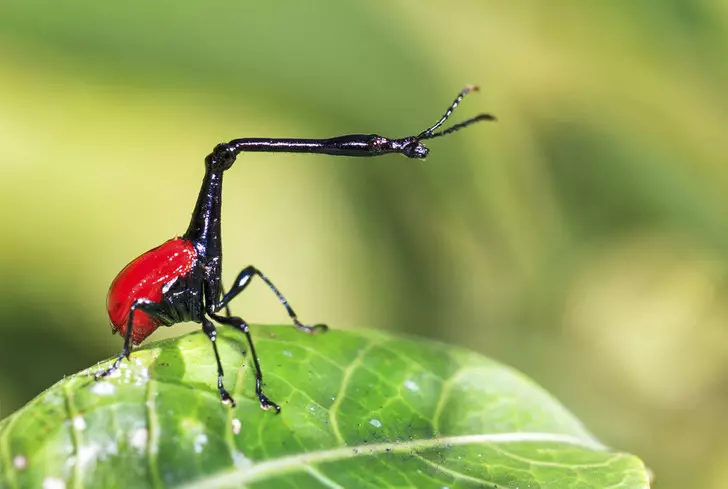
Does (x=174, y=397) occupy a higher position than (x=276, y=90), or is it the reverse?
(x=276, y=90)

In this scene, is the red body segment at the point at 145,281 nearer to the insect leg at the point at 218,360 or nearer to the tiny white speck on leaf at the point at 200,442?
the insect leg at the point at 218,360

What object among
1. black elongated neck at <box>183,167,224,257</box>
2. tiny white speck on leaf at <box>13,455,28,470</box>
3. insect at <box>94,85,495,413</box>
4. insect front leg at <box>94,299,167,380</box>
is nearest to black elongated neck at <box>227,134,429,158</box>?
insect at <box>94,85,495,413</box>

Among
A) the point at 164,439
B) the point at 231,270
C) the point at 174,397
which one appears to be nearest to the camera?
the point at 164,439

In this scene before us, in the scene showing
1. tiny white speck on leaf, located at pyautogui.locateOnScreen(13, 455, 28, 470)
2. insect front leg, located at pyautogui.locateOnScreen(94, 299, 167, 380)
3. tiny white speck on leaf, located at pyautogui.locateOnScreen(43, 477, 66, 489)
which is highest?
insect front leg, located at pyautogui.locateOnScreen(94, 299, 167, 380)

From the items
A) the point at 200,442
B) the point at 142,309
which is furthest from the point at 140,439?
the point at 142,309

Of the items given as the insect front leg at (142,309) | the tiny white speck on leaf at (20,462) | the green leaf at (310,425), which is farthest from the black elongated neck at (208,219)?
the tiny white speck on leaf at (20,462)

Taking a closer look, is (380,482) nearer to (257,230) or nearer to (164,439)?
(164,439)

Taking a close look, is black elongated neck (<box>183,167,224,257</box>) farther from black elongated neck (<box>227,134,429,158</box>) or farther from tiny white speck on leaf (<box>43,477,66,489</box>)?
tiny white speck on leaf (<box>43,477,66,489</box>)

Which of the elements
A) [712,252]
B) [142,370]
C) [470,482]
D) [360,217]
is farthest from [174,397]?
[712,252]
